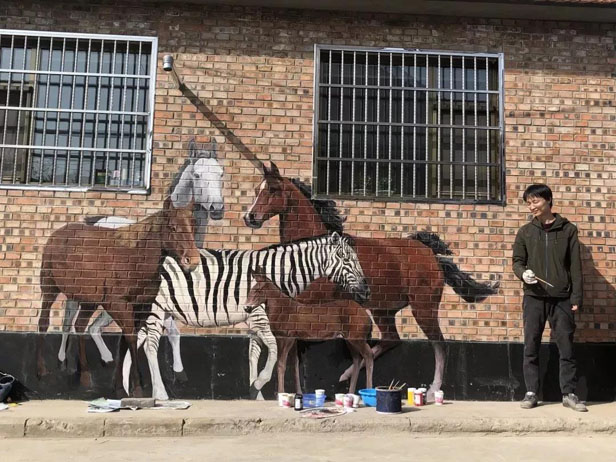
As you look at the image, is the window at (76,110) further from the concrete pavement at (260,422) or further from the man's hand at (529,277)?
the man's hand at (529,277)

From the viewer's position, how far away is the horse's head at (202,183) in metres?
6.40

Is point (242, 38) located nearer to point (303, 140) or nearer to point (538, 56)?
point (303, 140)

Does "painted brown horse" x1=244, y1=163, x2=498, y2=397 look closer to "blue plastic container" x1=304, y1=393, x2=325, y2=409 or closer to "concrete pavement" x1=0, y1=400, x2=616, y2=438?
"blue plastic container" x1=304, y1=393, x2=325, y2=409

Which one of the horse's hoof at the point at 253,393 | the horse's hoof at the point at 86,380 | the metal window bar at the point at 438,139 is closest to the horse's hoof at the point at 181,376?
the horse's hoof at the point at 253,393

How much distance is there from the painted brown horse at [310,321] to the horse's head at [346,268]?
0.52ft

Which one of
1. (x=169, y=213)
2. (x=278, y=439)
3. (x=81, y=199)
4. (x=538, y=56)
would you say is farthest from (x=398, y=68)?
(x=278, y=439)

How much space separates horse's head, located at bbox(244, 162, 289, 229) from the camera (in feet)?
21.1

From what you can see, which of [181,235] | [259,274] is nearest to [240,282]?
[259,274]

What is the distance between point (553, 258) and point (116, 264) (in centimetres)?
465

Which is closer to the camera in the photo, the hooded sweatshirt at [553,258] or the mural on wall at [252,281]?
the hooded sweatshirt at [553,258]

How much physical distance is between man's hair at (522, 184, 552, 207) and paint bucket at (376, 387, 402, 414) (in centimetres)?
250

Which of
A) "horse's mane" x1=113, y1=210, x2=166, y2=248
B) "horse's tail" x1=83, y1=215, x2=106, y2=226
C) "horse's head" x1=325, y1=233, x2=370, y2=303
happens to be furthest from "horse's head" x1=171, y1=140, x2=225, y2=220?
"horse's head" x1=325, y1=233, x2=370, y2=303

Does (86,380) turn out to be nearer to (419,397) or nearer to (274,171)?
(274,171)

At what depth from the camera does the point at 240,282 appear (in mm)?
6332
